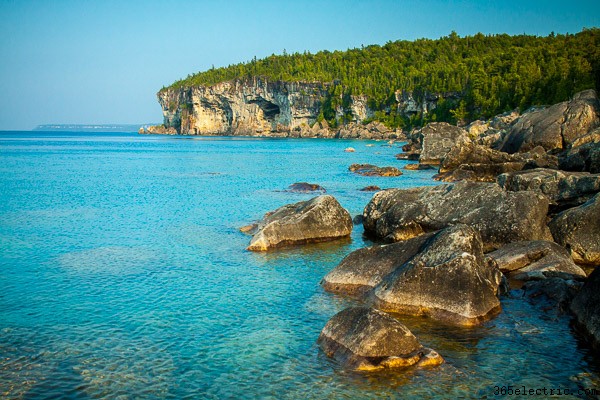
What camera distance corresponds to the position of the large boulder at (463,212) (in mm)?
19031

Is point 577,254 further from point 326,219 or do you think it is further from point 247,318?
point 247,318

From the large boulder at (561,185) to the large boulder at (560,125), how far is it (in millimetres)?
21529

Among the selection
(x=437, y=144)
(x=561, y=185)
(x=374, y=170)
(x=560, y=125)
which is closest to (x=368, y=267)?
(x=561, y=185)

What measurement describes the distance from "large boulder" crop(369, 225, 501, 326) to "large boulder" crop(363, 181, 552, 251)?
16.1ft

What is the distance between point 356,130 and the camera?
174250 millimetres

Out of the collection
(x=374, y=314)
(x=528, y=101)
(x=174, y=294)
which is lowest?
(x=174, y=294)

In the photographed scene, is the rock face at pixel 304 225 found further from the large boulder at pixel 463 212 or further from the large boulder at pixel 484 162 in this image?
the large boulder at pixel 484 162

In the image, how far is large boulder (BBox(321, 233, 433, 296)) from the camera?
15.5m

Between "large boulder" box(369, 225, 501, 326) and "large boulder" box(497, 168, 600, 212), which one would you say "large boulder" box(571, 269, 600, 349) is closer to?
"large boulder" box(369, 225, 501, 326)

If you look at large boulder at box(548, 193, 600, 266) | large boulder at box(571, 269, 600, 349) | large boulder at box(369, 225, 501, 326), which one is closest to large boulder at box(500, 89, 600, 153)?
large boulder at box(548, 193, 600, 266)

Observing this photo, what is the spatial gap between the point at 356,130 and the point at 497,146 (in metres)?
119

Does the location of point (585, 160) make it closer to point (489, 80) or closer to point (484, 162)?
point (484, 162)

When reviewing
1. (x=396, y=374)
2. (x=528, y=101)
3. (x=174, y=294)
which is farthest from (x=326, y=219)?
(x=528, y=101)

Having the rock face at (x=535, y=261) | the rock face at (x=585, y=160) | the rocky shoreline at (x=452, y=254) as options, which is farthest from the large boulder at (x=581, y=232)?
the rock face at (x=585, y=160)
